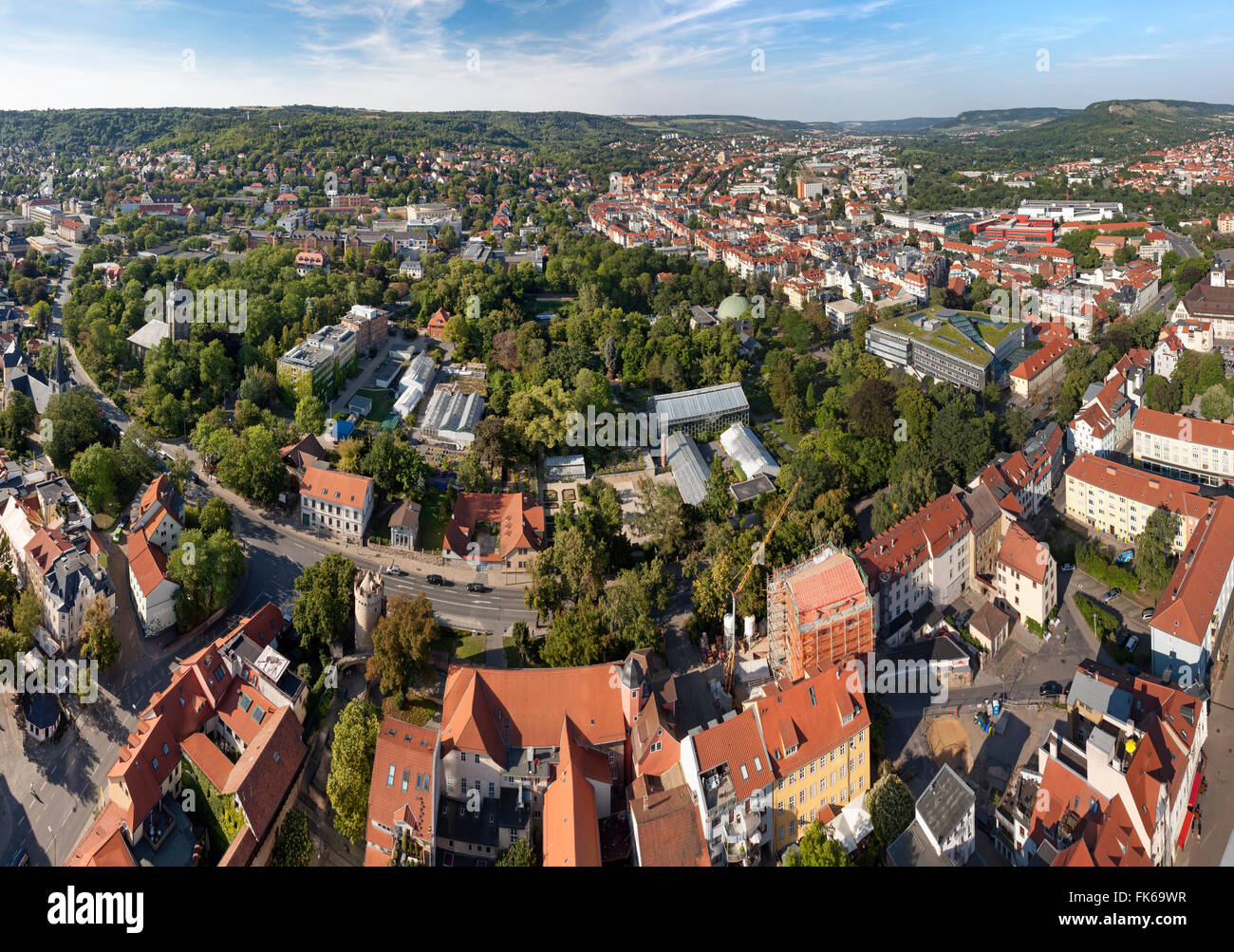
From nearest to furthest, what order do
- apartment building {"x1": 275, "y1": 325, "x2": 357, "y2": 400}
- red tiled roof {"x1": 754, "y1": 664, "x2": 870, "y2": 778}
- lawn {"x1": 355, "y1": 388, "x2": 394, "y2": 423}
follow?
1. red tiled roof {"x1": 754, "y1": 664, "x2": 870, "y2": 778}
2. apartment building {"x1": 275, "y1": 325, "x2": 357, "y2": 400}
3. lawn {"x1": 355, "y1": 388, "x2": 394, "y2": 423}

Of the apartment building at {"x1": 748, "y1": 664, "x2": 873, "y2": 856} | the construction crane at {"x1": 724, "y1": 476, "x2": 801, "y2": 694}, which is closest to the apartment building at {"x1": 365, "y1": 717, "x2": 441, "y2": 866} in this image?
the apartment building at {"x1": 748, "y1": 664, "x2": 873, "y2": 856}

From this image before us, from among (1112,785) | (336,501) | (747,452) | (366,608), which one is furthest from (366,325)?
(1112,785)

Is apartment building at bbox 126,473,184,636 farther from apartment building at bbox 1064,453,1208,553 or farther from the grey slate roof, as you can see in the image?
apartment building at bbox 1064,453,1208,553

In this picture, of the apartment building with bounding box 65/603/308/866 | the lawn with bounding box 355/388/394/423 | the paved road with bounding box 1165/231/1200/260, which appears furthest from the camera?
the paved road with bounding box 1165/231/1200/260

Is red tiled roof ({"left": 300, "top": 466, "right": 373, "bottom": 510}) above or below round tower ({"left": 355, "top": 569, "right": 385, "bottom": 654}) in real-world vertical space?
above

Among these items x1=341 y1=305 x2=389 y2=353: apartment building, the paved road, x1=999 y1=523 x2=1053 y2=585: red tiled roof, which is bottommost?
x1=999 y1=523 x2=1053 y2=585: red tiled roof

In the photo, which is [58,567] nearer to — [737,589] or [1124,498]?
[737,589]

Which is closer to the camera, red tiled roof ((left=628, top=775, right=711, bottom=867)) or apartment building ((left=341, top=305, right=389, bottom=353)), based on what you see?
red tiled roof ((left=628, top=775, right=711, bottom=867))

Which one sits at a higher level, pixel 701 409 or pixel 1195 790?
pixel 701 409
